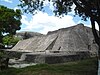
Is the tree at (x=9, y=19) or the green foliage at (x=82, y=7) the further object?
the tree at (x=9, y=19)

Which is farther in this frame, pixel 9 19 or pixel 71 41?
pixel 9 19

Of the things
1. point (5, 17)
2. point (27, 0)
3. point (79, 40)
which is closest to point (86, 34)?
point (79, 40)

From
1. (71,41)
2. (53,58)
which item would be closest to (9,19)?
(71,41)

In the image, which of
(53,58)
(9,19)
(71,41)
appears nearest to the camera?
(53,58)

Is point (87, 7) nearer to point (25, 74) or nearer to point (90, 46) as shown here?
point (25, 74)

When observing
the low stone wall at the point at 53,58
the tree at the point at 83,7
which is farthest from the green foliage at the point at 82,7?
the low stone wall at the point at 53,58

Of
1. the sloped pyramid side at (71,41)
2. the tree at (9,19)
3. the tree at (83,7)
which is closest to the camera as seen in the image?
the tree at (83,7)

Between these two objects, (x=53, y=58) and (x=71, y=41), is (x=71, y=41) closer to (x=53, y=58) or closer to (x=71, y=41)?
(x=71, y=41)

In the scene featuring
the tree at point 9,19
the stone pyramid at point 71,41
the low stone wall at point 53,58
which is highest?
the tree at point 9,19

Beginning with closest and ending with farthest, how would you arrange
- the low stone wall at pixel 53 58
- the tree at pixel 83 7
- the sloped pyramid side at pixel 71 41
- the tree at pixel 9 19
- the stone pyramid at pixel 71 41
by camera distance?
the tree at pixel 83 7, the low stone wall at pixel 53 58, the stone pyramid at pixel 71 41, the sloped pyramid side at pixel 71 41, the tree at pixel 9 19

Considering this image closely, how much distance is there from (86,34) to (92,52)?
5.35 m

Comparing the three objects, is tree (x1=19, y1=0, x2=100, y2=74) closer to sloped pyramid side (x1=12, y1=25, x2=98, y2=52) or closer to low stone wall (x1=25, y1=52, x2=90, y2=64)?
low stone wall (x1=25, y1=52, x2=90, y2=64)

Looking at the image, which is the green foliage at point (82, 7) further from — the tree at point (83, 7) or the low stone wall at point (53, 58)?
the low stone wall at point (53, 58)

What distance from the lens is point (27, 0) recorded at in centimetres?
1583
